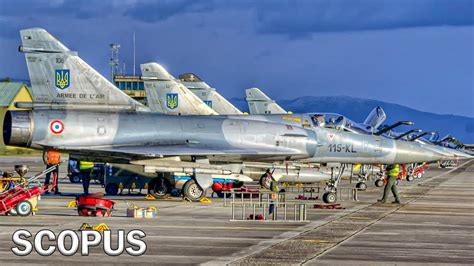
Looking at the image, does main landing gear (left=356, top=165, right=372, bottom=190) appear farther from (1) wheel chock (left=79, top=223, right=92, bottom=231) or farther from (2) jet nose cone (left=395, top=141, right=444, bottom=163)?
(1) wheel chock (left=79, top=223, right=92, bottom=231)

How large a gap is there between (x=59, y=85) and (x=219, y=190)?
727 cm

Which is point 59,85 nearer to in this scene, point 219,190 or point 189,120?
point 189,120

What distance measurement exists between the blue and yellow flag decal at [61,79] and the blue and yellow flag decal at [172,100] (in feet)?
25.3

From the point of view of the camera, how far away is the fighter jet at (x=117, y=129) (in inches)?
1150

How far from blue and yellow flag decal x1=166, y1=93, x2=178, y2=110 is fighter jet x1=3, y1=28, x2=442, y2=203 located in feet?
17.2

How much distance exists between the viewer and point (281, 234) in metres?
20.5

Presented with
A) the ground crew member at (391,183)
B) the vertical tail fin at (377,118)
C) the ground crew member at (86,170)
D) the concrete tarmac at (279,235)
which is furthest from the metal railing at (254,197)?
the vertical tail fin at (377,118)

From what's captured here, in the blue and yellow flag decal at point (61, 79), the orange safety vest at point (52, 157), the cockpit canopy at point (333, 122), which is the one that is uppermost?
the blue and yellow flag decal at point (61, 79)

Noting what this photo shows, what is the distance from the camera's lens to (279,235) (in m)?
20.3

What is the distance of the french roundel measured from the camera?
95.2 feet

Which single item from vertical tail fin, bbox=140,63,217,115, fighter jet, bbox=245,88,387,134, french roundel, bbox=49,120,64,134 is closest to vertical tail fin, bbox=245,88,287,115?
fighter jet, bbox=245,88,387,134

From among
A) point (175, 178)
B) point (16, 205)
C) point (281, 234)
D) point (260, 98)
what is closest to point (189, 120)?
point (175, 178)

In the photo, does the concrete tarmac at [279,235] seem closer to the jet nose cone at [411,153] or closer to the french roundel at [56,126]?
the french roundel at [56,126]

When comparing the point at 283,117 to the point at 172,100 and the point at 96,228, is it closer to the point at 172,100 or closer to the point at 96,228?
the point at 172,100
